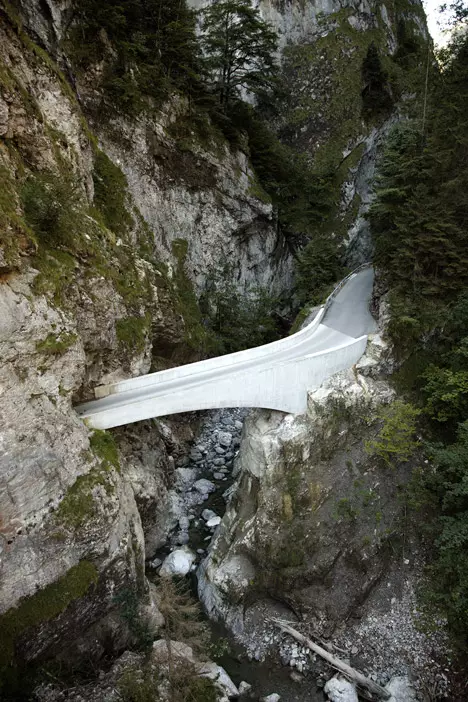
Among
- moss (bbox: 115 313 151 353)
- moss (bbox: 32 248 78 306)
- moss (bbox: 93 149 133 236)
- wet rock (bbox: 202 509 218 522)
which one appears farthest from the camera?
moss (bbox: 93 149 133 236)

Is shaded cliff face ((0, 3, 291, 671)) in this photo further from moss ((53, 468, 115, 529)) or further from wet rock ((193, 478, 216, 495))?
wet rock ((193, 478, 216, 495))

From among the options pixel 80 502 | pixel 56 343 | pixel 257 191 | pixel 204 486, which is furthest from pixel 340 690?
pixel 257 191

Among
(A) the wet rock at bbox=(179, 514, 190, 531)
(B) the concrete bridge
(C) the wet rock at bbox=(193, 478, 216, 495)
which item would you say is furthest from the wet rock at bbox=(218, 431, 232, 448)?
(B) the concrete bridge

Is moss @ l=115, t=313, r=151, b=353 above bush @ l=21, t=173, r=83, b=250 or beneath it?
beneath

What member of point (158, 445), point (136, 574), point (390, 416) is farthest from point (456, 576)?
point (158, 445)

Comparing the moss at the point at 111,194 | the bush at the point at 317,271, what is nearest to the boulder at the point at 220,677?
the moss at the point at 111,194
